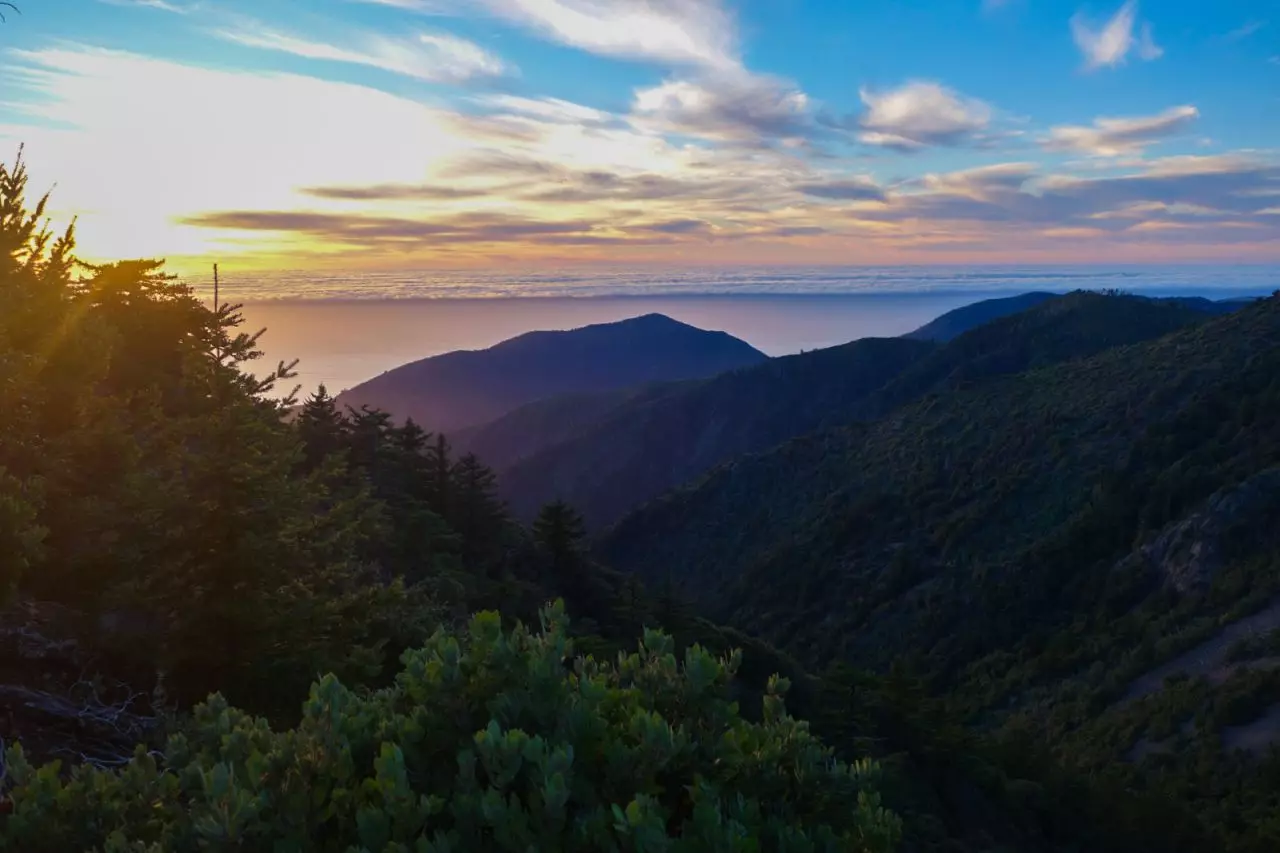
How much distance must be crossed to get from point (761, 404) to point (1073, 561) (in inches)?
3902

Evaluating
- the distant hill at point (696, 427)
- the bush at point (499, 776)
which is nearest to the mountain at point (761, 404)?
the distant hill at point (696, 427)

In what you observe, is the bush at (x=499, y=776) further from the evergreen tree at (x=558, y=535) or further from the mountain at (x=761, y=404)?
Result: the mountain at (x=761, y=404)

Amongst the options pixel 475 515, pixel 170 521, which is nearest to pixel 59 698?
pixel 170 521

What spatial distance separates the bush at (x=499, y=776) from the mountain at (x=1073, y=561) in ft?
65.0

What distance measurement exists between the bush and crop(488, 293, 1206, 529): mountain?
12238 cm

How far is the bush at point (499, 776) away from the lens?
294 cm

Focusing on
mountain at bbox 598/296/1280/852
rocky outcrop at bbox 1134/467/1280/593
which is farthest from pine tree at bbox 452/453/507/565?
rocky outcrop at bbox 1134/467/1280/593

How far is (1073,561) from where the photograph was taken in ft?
173

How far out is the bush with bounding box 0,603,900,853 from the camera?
2943 mm

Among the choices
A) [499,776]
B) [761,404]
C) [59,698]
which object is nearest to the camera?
[499,776]

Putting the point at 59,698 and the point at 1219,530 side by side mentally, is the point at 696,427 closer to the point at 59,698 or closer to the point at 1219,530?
the point at 1219,530

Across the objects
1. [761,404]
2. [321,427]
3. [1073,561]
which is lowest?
[761,404]

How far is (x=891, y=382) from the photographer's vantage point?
13325 cm

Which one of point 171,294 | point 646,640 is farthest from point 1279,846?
point 171,294
